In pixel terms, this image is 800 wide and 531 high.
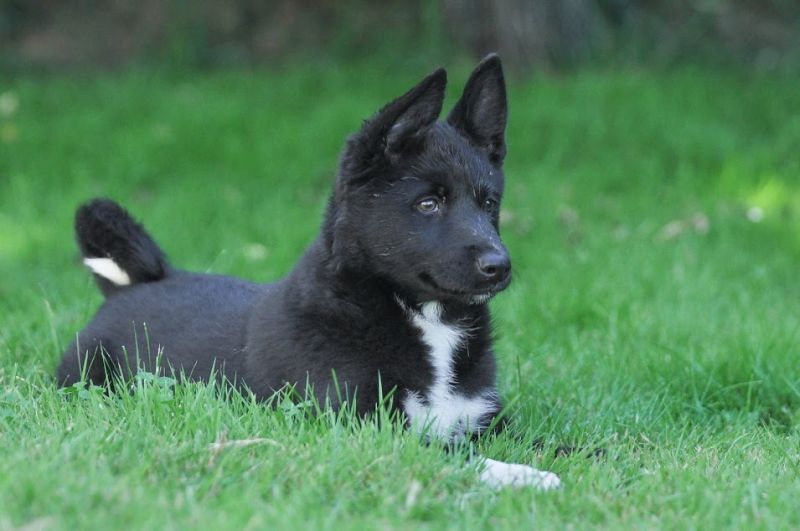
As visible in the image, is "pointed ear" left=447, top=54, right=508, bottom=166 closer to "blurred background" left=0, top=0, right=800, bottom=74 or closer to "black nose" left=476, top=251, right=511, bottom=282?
"black nose" left=476, top=251, right=511, bottom=282

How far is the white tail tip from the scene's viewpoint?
447 centimetres

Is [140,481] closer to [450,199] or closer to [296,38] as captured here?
[450,199]

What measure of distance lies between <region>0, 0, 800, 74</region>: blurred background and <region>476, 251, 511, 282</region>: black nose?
6.46 metres

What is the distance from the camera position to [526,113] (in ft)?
29.3

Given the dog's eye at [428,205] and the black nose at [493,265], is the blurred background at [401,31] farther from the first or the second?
the black nose at [493,265]

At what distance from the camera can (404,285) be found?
363 cm

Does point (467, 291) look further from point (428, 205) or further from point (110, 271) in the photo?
point (110, 271)

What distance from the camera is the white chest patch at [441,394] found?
11.9 ft

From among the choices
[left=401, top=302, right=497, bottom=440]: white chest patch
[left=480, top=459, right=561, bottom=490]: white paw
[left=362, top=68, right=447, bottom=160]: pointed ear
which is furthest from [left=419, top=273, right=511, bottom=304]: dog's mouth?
[left=480, top=459, right=561, bottom=490]: white paw

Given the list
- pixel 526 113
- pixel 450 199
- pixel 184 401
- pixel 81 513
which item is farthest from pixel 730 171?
pixel 81 513

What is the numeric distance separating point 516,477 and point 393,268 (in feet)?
2.50

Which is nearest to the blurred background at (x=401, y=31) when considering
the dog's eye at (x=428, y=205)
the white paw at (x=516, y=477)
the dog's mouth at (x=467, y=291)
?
the dog's eye at (x=428, y=205)

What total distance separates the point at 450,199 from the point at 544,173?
14.7ft

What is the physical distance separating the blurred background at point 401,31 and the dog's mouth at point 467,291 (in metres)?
6.42
